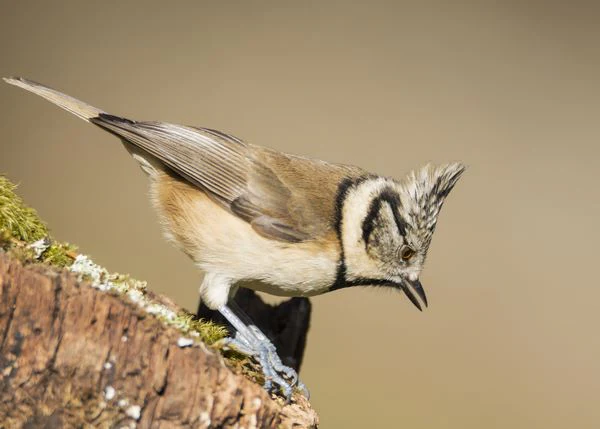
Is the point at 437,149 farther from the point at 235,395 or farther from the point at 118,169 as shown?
the point at 235,395

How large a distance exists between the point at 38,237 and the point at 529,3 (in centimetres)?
742

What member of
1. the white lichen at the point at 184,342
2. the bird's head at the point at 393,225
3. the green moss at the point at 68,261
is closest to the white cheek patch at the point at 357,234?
the bird's head at the point at 393,225

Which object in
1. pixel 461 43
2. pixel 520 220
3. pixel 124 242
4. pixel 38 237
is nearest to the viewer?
pixel 38 237

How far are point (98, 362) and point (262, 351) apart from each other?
3.30ft

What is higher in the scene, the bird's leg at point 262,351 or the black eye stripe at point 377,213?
the black eye stripe at point 377,213

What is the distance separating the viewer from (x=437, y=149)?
724 centimetres

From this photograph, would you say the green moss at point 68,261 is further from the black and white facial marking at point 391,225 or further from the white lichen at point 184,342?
the black and white facial marking at point 391,225

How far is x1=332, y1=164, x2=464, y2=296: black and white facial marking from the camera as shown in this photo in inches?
126

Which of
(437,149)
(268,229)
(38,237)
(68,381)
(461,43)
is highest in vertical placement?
(461,43)

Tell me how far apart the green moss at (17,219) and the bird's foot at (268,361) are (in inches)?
29.0

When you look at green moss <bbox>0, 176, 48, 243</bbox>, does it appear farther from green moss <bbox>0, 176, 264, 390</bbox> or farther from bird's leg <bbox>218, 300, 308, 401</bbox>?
bird's leg <bbox>218, 300, 308, 401</bbox>

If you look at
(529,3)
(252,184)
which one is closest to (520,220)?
(529,3)

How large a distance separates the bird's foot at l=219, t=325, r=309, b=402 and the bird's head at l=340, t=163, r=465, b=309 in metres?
0.47

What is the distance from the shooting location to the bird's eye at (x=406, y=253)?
326cm
